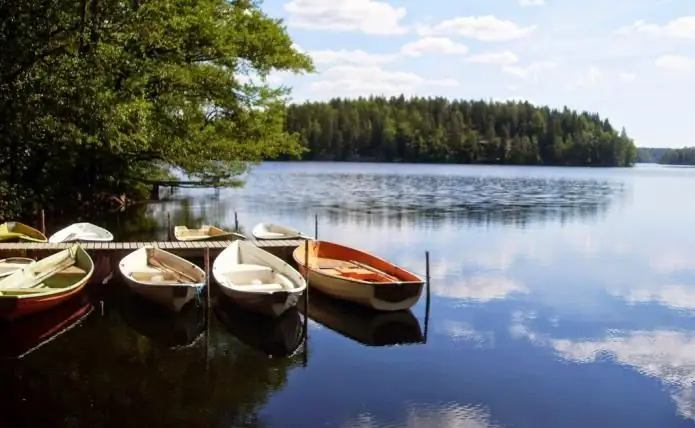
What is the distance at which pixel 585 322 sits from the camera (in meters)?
16.4

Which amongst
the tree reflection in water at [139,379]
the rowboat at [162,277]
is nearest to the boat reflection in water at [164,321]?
the tree reflection in water at [139,379]

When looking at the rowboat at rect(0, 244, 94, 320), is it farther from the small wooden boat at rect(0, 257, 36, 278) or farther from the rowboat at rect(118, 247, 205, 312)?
the rowboat at rect(118, 247, 205, 312)

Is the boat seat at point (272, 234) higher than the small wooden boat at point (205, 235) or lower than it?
lower

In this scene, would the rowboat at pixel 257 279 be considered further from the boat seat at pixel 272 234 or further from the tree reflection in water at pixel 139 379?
the boat seat at pixel 272 234

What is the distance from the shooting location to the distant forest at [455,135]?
146500mm

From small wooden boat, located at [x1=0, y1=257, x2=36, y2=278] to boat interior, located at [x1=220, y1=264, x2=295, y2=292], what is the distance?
4.79 metres

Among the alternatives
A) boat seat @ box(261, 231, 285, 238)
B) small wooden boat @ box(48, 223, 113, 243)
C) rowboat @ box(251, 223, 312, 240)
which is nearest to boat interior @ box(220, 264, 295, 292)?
rowboat @ box(251, 223, 312, 240)

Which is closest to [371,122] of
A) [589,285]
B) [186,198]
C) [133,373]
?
[186,198]

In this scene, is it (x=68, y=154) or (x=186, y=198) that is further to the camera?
(x=186, y=198)

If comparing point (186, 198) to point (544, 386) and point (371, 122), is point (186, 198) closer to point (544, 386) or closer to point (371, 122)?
point (544, 386)

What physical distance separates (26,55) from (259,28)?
47.9ft

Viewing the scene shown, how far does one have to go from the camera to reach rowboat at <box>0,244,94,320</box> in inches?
541

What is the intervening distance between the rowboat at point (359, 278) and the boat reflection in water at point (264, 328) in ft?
4.35

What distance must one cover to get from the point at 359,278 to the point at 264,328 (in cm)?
335
